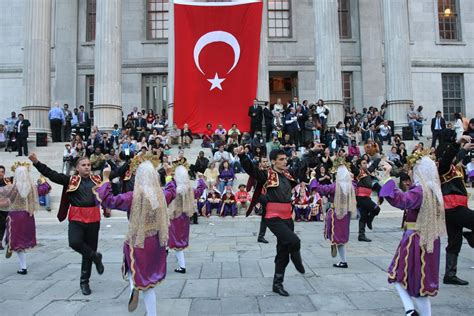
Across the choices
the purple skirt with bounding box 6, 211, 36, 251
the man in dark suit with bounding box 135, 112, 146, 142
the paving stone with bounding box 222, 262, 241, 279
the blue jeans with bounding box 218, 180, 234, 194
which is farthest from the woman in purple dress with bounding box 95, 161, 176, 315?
the man in dark suit with bounding box 135, 112, 146, 142

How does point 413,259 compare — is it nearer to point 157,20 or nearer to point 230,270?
point 230,270

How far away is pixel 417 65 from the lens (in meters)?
29.7

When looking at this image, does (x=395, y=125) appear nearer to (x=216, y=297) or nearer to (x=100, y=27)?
(x=100, y=27)

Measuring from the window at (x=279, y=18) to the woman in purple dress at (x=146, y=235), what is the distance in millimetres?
25210

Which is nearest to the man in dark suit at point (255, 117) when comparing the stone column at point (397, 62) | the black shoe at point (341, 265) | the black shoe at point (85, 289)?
the stone column at point (397, 62)

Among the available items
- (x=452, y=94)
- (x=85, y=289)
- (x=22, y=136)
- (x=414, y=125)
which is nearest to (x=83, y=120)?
(x=22, y=136)

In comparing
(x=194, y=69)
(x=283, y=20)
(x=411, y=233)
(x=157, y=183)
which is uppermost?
(x=283, y=20)

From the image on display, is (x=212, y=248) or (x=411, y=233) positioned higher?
(x=411, y=233)

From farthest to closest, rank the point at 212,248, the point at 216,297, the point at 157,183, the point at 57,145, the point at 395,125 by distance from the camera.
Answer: the point at 395,125
the point at 57,145
the point at 212,248
the point at 216,297
the point at 157,183

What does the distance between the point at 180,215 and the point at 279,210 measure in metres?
2.67

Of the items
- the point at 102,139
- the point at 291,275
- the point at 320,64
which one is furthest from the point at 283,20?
the point at 291,275

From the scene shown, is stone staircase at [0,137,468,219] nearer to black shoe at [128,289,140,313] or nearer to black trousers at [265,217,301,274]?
black trousers at [265,217,301,274]

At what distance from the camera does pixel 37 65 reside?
21797mm

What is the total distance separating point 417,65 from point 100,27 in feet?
68.4
